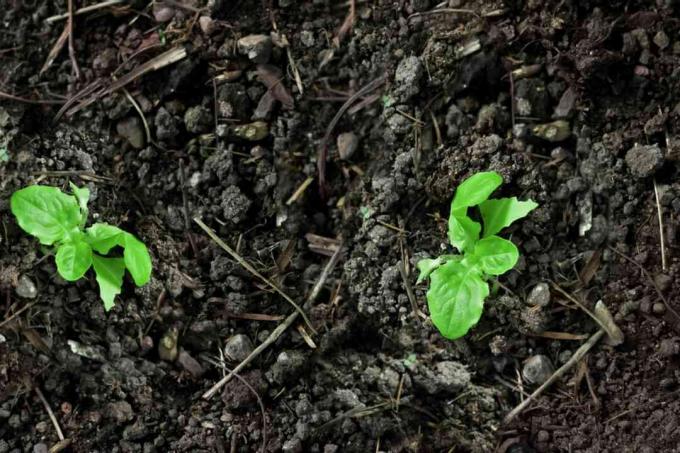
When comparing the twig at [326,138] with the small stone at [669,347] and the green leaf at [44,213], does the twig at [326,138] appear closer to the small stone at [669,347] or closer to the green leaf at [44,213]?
the green leaf at [44,213]

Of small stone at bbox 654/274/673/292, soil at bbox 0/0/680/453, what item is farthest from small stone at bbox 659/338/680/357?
small stone at bbox 654/274/673/292

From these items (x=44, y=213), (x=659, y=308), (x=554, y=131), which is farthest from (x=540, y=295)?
(x=44, y=213)

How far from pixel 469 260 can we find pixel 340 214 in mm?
425

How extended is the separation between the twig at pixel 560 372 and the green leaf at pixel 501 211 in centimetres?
41

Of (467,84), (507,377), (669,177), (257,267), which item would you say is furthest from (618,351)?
(257,267)

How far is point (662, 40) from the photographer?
1967mm

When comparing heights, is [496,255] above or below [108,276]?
above

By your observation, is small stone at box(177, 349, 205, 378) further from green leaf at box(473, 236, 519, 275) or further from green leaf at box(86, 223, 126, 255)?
green leaf at box(473, 236, 519, 275)

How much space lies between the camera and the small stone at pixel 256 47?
6.84ft

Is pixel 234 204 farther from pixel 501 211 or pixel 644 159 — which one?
pixel 644 159

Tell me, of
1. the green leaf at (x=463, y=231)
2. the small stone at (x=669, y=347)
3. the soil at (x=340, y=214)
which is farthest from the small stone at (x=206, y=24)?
the small stone at (x=669, y=347)

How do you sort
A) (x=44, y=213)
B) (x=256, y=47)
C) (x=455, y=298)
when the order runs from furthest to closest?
1. (x=256, y=47)
2. (x=44, y=213)
3. (x=455, y=298)

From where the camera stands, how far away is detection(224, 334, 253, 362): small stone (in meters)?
2.03

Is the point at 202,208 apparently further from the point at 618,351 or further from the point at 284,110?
the point at 618,351
